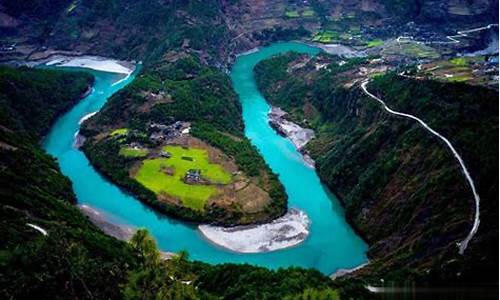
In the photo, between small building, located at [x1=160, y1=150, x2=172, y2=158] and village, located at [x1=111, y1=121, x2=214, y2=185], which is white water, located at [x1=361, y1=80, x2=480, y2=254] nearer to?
village, located at [x1=111, y1=121, x2=214, y2=185]

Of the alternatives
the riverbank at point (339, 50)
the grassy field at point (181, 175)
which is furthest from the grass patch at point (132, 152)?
the riverbank at point (339, 50)

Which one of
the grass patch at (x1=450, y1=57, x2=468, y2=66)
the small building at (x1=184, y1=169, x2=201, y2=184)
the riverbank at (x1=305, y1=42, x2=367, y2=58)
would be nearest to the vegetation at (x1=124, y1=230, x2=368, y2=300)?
the small building at (x1=184, y1=169, x2=201, y2=184)

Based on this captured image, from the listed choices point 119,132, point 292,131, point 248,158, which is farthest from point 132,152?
point 292,131

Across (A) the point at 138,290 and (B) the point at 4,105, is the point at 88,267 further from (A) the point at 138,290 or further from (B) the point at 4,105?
(B) the point at 4,105

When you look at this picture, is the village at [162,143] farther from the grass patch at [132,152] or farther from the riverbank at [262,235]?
the riverbank at [262,235]

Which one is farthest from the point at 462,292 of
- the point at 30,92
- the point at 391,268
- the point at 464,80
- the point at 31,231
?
the point at 30,92

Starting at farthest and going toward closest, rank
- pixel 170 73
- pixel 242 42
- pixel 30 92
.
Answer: pixel 242 42 < pixel 170 73 < pixel 30 92
